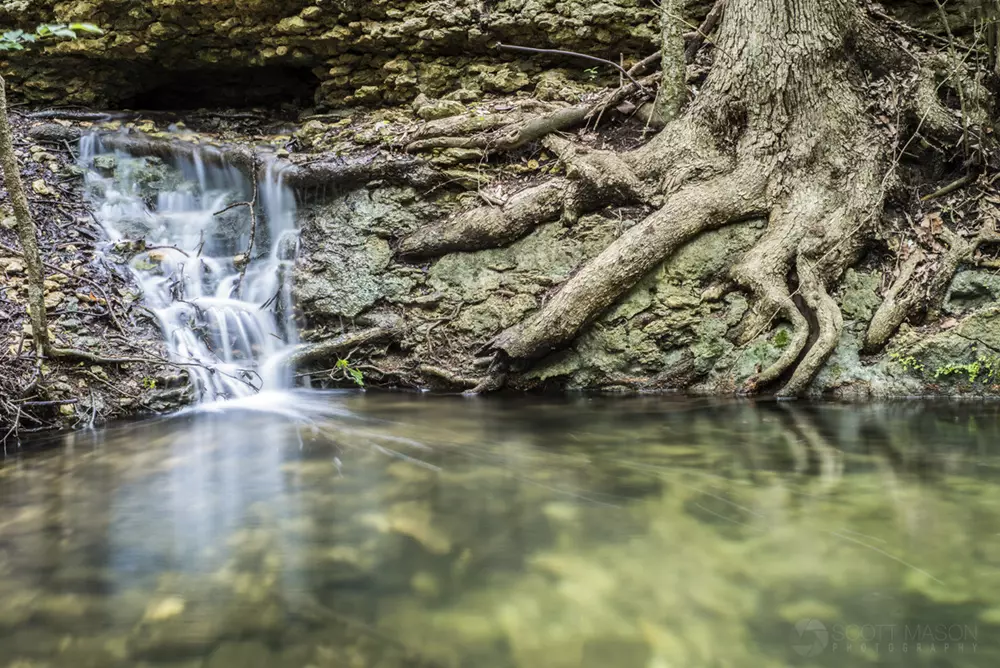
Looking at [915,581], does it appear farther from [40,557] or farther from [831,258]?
[831,258]

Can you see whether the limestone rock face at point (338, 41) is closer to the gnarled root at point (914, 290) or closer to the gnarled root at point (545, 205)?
the gnarled root at point (545, 205)

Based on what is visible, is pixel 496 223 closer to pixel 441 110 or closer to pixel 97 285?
pixel 441 110

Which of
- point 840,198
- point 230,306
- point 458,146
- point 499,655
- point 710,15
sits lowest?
point 499,655

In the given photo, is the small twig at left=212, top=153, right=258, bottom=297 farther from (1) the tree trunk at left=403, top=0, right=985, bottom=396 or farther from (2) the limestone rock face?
(2) the limestone rock face

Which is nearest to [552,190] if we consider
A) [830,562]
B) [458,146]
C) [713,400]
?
[458,146]

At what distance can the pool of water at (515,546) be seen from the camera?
6.40 feet

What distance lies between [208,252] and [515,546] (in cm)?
541

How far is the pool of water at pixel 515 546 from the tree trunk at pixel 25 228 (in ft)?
2.52

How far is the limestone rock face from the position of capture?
311 inches

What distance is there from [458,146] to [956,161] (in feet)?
15.0

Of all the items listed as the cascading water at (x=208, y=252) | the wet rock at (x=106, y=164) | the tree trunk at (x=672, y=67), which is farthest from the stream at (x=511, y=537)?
the wet rock at (x=106, y=164)

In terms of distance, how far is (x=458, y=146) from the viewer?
683 centimetres

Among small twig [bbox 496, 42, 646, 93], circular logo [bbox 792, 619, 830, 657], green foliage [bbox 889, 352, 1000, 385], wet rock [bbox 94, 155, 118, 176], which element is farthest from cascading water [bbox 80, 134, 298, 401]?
green foliage [bbox 889, 352, 1000, 385]

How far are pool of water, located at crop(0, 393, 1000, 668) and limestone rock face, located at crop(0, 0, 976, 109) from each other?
5.37 meters
